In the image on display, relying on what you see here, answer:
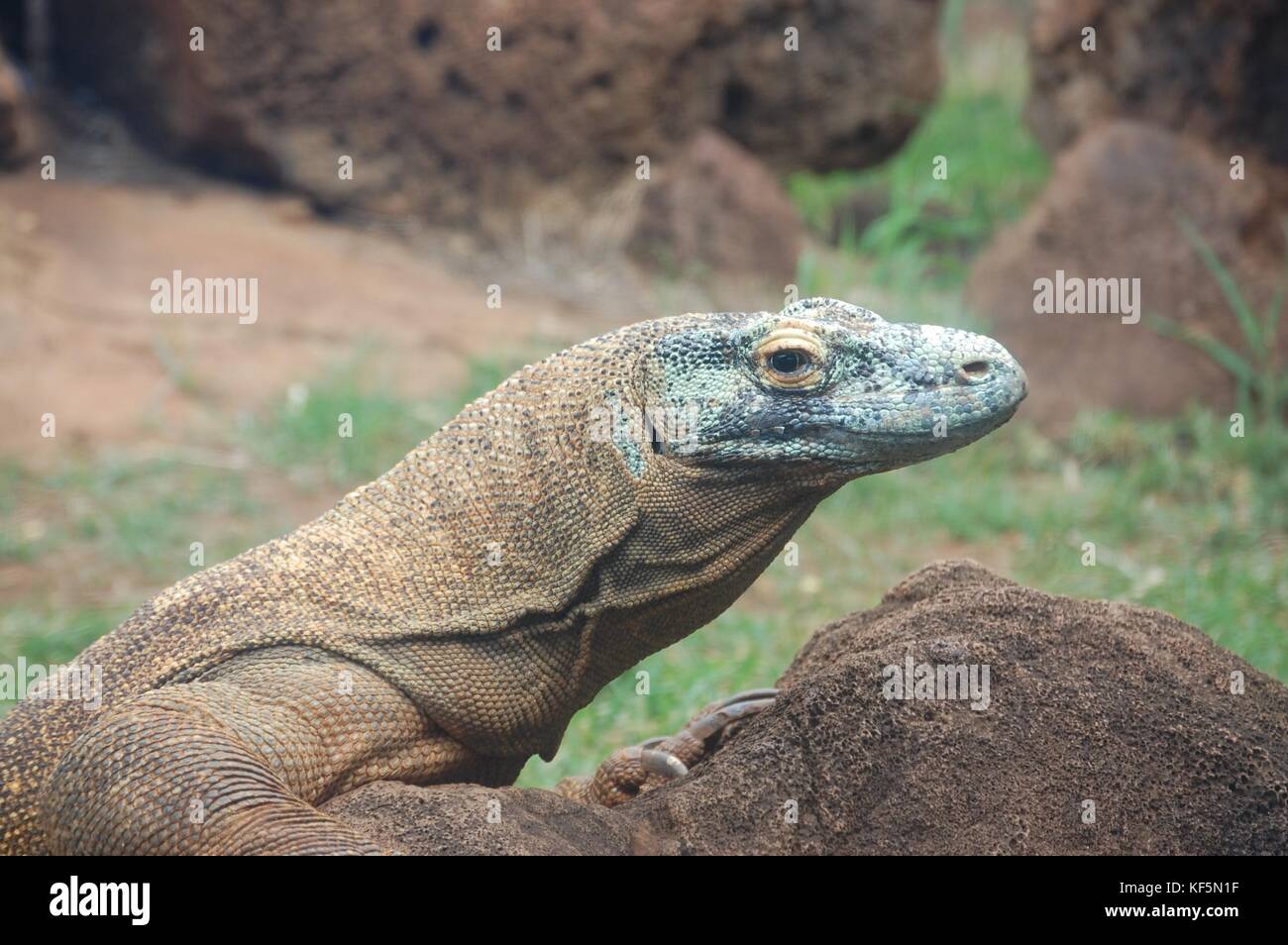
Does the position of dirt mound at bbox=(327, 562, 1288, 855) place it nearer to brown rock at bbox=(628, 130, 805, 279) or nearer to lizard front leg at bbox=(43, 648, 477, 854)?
lizard front leg at bbox=(43, 648, 477, 854)

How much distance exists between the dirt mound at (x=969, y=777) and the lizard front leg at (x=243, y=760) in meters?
0.14

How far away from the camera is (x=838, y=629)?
13.1ft

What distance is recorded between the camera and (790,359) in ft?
10.9

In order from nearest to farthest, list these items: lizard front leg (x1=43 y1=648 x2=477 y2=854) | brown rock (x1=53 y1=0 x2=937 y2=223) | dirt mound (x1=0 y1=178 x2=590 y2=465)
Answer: lizard front leg (x1=43 y1=648 x2=477 y2=854)
dirt mound (x1=0 y1=178 x2=590 y2=465)
brown rock (x1=53 y1=0 x2=937 y2=223)

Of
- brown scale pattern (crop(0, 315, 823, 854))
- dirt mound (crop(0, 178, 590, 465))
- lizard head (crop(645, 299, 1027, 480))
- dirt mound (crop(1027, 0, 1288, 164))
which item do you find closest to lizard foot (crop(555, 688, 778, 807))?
brown scale pattern (crop(0, 315, 823, 854))

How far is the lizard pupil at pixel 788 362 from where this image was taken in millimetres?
3312

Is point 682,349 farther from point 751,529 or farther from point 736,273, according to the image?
point 736,273

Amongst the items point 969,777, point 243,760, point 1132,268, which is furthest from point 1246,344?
point 243,760

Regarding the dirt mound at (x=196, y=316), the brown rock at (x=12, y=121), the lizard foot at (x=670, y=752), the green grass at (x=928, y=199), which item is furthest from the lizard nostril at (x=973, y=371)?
the brown rock at (x=12, y=121)

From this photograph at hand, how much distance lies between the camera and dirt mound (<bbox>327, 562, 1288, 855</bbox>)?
116 inches

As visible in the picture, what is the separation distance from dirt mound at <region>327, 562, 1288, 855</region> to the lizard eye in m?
0.66

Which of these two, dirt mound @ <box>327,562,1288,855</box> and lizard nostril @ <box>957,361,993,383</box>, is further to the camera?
lizard nostril @ <box>957,361,993,383</box>

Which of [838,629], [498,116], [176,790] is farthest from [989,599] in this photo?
[498,116]

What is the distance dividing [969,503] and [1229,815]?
565cm
